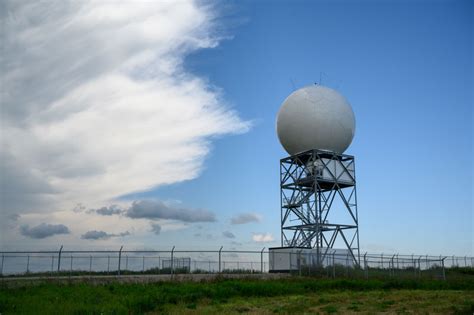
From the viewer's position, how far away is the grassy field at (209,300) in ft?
64.6

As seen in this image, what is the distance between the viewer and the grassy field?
1969 centimetres

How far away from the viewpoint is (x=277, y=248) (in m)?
44.2

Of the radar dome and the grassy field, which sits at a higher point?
the radar dome

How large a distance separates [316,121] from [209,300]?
25.5 m

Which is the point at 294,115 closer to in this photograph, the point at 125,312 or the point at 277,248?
the point at 277,248

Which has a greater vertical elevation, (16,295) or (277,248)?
(277,248)

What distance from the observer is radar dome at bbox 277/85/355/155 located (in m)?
46.0

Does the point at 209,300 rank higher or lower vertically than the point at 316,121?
lower

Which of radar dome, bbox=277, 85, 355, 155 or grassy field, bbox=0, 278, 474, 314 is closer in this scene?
grassy field, bbox=0, 278, 474, 314

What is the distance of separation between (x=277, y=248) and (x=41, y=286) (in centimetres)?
2266

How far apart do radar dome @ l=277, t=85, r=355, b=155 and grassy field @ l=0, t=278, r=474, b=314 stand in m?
18.9

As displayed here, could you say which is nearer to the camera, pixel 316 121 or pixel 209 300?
pixel 209 300

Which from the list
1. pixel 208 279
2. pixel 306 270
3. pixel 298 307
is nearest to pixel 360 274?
pixel 306 270

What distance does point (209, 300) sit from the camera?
78.9 feet
